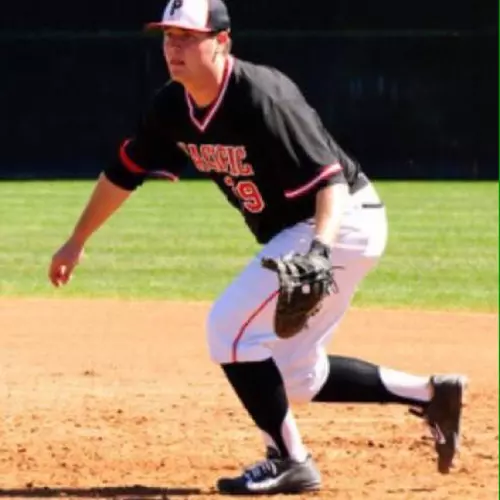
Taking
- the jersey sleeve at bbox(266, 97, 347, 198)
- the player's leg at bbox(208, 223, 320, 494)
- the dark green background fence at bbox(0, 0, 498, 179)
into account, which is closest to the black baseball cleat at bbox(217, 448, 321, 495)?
the player's leg at bbox(208, 223, 320, 494)

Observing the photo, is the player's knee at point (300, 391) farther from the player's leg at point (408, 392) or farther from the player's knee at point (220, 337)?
the player's knee at point (220, 337)

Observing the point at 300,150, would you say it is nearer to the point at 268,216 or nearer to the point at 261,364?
the point at 268,216

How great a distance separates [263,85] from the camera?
477 cm

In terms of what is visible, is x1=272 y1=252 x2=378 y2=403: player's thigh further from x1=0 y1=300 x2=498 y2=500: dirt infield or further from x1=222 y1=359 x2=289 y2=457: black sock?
x1=0 y1=300 x2=498 y2=500: dirt infield

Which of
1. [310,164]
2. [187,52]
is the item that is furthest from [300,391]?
[187,52]

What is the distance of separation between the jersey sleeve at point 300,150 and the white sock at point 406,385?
2.74ft

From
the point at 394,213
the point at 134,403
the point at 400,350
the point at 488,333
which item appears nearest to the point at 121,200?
the point at 134,403

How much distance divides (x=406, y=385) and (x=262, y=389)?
0.63m

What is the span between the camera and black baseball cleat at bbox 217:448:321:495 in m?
4.93

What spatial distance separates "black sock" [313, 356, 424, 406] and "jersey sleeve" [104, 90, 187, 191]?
850 millimetres

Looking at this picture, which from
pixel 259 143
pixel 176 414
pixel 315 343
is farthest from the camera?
pixel 176 414

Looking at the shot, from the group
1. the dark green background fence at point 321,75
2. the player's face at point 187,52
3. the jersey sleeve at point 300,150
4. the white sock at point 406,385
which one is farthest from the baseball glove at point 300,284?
the dark green background fence at point 321,75

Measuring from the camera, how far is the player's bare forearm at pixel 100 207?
5227 mm

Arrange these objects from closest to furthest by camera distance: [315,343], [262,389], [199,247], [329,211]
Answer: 1. [329,211]
2. [262,389]
3. [315,343]
4. [199,247]
